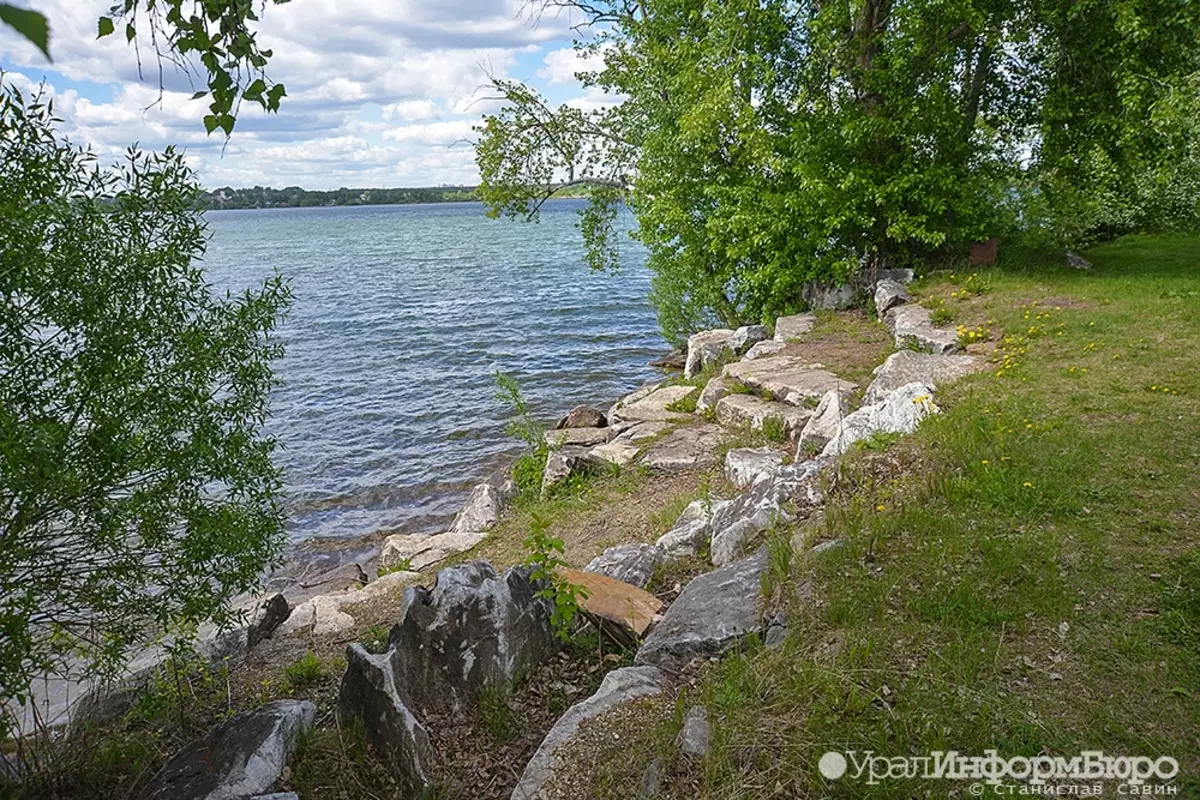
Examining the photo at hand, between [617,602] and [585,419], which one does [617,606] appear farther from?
[585,419]

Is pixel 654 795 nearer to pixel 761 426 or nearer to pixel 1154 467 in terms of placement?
pixel 1154 467

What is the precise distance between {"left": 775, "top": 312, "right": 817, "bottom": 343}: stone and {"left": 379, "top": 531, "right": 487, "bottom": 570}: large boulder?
6.80m

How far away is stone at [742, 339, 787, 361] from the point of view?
13000 millimetres

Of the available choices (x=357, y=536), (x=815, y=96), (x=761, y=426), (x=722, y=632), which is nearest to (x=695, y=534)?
(x=722, y=632)

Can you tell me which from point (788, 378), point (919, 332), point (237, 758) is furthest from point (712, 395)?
point (237, 758)

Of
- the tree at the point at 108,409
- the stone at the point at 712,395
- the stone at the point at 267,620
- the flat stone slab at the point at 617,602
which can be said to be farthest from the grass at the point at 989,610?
the stone at the point at 267,620

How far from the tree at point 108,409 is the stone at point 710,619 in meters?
2.87

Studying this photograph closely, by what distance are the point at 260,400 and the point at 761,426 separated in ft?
20.9

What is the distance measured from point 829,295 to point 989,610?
11.6 metres

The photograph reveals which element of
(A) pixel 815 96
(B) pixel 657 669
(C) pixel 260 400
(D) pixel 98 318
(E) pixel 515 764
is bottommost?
(E) pixel 515 764

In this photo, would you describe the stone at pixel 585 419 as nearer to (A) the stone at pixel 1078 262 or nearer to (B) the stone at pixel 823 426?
(B) the stone at pixel 823 426

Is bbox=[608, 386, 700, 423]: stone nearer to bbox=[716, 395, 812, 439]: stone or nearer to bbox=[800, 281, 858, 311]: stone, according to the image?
bbox=[716, 395, 812, 439]: stone

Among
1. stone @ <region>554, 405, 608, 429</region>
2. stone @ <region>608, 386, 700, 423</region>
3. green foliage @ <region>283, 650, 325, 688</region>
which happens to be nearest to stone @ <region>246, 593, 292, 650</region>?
green foliage @ <region>283, 650, 325, 688</region>

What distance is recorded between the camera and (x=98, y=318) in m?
4.45
